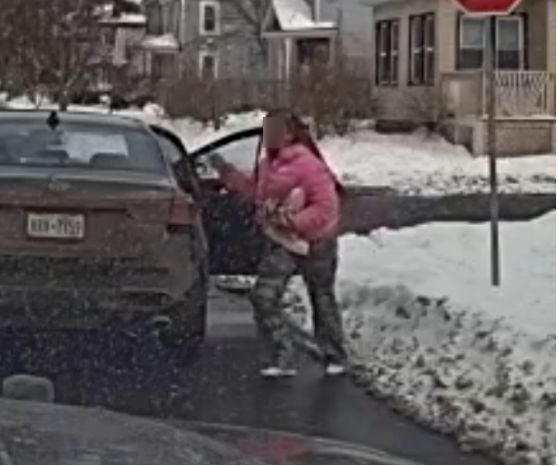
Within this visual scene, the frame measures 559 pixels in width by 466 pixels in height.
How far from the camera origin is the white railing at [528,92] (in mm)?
37781

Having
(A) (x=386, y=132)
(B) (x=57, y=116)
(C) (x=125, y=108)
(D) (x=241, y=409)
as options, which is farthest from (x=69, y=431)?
(C) (x=125, y=108)

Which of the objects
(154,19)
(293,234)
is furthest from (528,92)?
(154,19)

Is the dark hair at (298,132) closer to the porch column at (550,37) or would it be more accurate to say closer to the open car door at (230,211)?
the open car door at (230,211)

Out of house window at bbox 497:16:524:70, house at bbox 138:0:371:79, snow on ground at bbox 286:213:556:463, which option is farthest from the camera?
house at bbox 138:0:371:79

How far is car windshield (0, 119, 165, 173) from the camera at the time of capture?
993 centimetres

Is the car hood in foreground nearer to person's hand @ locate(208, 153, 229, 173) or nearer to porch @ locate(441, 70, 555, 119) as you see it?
person's hand @ locate(208, 153, 229, 173)

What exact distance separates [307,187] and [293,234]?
28 centimetres

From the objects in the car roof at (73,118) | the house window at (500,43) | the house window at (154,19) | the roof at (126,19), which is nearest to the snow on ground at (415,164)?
the house window at (500,43)

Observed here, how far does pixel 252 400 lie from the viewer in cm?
920

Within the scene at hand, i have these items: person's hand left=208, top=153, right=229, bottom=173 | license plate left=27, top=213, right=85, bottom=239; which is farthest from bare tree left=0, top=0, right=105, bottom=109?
license plate left=27, top=213, right=85, bottom=239

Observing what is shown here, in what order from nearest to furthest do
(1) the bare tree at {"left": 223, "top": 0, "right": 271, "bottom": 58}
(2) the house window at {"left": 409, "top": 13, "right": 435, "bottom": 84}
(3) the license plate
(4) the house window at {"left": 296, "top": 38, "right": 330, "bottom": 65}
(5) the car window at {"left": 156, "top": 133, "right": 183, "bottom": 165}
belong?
(3) the license plate, (5) the car window at {"left": 156, "top": 133, "right": 183, "bottom": 165}, (2) the house window at {"left": 409, "top": 13, "right": 435, "bottom": 84}, (4) the house window at {"left": 296, "top": 38, "right": 330, "bottom": 65}, (1) the bare tree at {"left": 223, "top": 0, "right": 271, "bottom": 58}

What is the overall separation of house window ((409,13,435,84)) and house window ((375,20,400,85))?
110 cm

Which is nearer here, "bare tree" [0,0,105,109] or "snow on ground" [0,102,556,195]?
"snow on ground" [0,102,556,195]

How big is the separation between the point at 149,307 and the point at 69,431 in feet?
18.3
